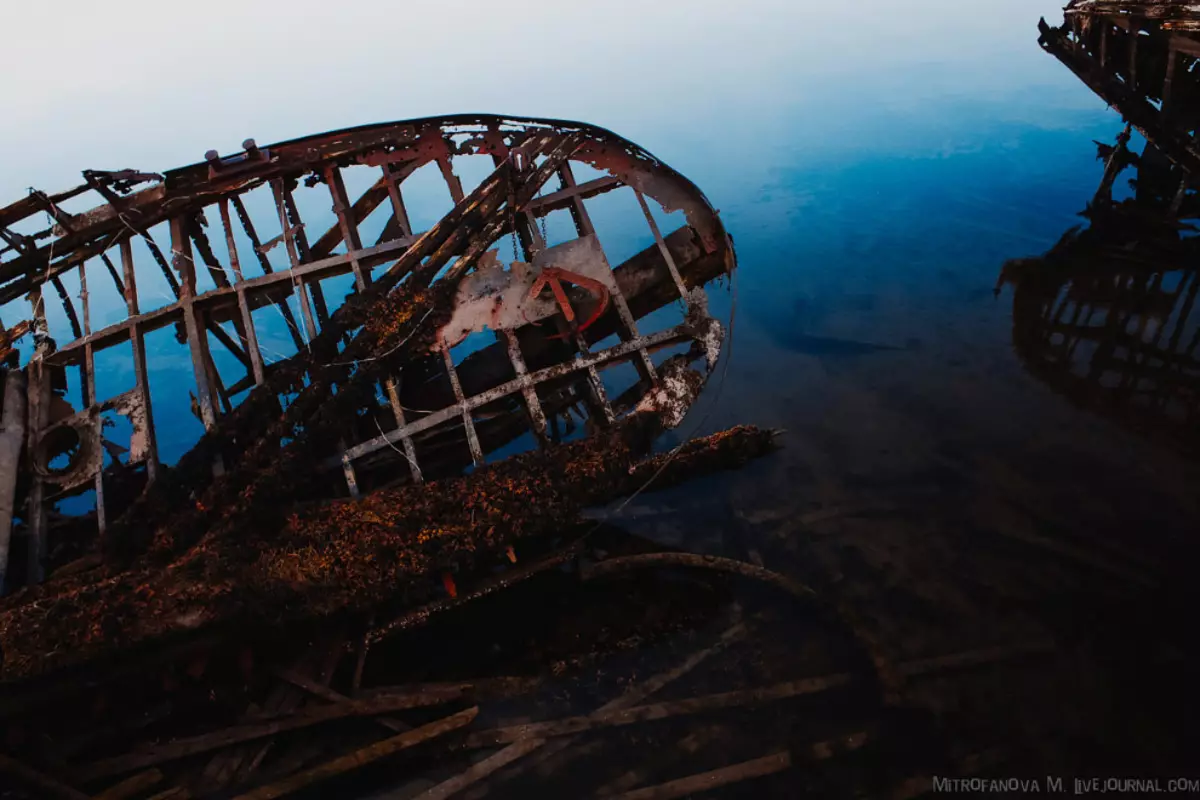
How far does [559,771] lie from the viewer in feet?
20.6

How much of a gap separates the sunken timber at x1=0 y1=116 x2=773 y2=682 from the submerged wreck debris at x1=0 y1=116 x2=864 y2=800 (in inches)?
1.5

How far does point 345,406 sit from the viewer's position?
793 centimetres

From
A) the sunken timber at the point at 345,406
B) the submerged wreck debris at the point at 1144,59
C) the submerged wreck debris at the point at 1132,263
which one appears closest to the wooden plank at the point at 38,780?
the sunken timber at the point at 345,406

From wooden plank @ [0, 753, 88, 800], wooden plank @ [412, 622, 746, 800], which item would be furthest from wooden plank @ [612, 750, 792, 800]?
wooden plank @ [0, 753, 88, 800]

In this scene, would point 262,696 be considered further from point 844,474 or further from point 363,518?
point 844,474

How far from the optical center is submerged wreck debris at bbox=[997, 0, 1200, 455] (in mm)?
10836

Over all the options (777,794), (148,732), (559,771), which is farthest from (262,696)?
(777,794)

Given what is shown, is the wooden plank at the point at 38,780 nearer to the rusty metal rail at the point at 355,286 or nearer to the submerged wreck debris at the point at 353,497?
the submerged wreck debris at the point at 353,497

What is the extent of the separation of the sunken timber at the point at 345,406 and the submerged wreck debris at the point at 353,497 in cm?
4

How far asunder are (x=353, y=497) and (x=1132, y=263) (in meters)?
18.1

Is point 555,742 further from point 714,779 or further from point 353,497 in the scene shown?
point 353,497

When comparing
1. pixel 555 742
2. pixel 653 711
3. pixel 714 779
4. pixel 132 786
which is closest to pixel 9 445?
pixel 132 786

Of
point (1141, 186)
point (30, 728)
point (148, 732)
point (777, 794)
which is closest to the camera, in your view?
point (777, 794)

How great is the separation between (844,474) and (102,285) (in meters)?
36.8
